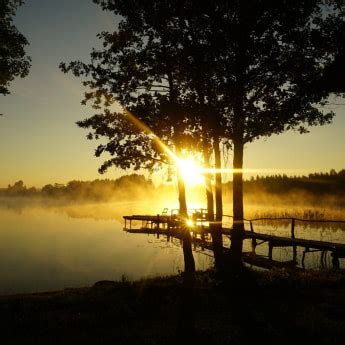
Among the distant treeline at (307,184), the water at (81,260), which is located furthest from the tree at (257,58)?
the distant treeline at (307,184)

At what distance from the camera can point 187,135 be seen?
17.2m

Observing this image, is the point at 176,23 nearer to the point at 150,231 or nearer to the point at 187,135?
the point at 187,135

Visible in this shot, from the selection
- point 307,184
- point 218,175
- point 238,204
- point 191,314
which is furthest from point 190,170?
point 307,184

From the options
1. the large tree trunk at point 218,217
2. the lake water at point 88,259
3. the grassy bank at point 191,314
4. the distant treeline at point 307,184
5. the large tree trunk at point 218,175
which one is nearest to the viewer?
the grassy bank at point 191,314

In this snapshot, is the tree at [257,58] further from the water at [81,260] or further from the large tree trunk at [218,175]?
the water at [81,260]

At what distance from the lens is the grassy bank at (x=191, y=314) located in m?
8.16

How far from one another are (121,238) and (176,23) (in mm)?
38226

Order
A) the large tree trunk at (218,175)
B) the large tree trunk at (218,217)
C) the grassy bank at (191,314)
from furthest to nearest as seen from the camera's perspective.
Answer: the large tree trunk at (218,217) → the large tree trunk at (218,175) → the grassy bank at (191,314)

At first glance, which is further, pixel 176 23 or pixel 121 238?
pixel 121 238

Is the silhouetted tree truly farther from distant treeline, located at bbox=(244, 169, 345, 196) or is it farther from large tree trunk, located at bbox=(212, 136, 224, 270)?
distant treeline, located at bbox=(244, 169, 345, 196)

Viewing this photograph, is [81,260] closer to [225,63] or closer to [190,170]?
[190,170]

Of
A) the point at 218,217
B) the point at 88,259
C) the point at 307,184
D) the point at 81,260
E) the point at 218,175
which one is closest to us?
the point at 218,217

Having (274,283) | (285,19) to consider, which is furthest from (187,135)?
(274,283)

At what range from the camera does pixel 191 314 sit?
9.86 m
